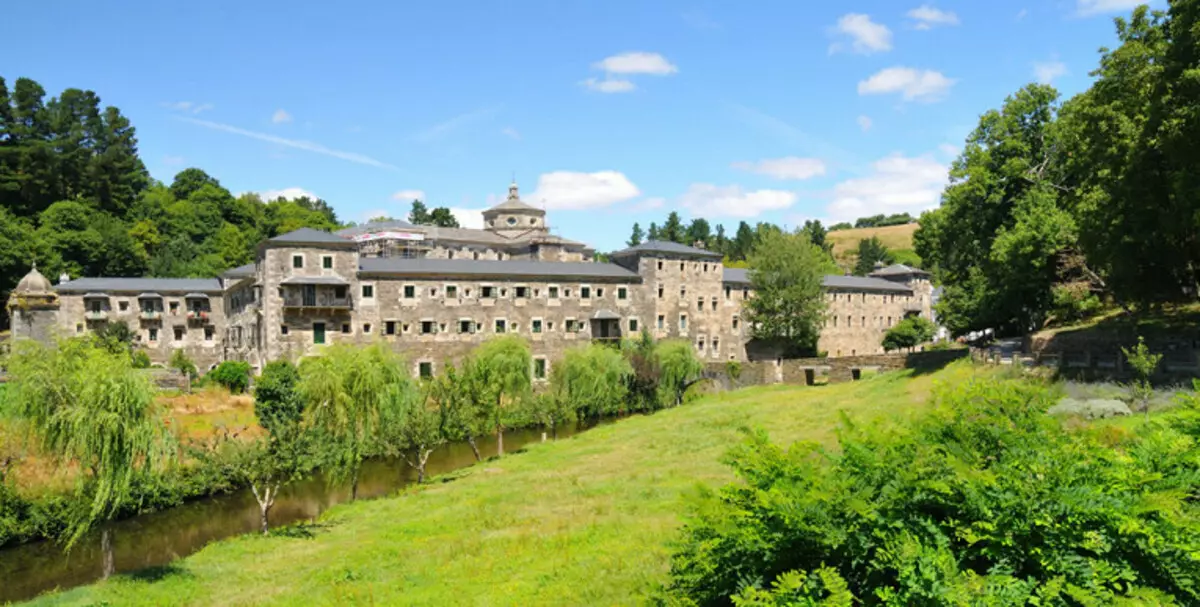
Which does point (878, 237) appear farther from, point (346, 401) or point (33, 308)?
point (346, 401)

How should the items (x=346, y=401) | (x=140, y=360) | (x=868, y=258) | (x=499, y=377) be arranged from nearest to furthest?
(x=346, y=401) < (x=499, y=377) < (x=140, y=360) < (x=868, y=258)

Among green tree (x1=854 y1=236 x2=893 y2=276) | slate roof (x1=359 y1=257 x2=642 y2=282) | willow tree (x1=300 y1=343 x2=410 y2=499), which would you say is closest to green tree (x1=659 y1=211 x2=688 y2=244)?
green tree (x1=854 y1=236 x2=893 y2=276)

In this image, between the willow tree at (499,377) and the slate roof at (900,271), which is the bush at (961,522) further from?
the slate roof at (900,271)

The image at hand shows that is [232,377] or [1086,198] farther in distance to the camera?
[232,377]

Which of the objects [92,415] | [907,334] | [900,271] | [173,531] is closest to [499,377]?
[173,531]

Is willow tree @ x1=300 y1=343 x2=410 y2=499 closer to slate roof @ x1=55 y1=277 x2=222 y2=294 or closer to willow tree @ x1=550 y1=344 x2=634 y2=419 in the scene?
willow tree @ x1=550 y1=344 x2=634 y2=419

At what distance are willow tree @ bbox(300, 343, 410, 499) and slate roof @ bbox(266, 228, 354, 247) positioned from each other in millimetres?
20613

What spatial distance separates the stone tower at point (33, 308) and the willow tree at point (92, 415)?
157 ft

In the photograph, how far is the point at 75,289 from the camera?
59938 millimetres

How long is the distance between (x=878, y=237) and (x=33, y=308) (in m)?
150

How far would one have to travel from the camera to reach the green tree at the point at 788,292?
2516 inches

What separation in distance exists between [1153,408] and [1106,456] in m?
16.6

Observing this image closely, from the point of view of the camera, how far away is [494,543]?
63.2 ft

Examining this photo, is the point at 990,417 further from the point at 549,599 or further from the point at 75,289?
the point at 75,289
